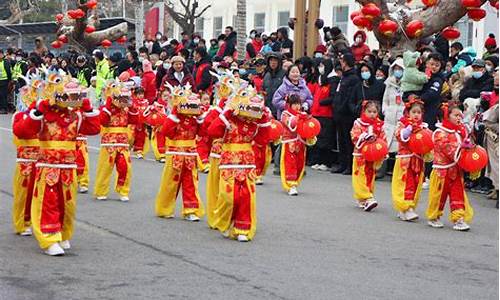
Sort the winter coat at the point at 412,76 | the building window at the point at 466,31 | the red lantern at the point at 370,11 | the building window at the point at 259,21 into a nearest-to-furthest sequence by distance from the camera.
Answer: the winter coat at the point at 412,76 < the red lantern at the point at 370,11 < the building window at the point at 466,31 < the building window at the point at 259,21

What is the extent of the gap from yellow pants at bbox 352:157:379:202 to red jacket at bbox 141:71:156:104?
830cm

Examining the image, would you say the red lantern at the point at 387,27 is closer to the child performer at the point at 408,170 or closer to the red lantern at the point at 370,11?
the red lantern at the point at 370,11

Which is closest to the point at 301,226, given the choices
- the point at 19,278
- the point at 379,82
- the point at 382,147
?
the point at 382,147

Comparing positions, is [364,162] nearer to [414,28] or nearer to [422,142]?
[422,142]

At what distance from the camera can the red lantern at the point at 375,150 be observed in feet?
39.6

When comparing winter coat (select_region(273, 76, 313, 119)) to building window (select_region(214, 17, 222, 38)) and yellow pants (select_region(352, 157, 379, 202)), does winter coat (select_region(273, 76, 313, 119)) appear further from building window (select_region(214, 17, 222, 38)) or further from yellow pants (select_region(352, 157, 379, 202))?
building window (select_region(214, 17, 222, 38))

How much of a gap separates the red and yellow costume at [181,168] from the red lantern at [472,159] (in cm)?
302

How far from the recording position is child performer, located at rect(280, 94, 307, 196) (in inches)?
545

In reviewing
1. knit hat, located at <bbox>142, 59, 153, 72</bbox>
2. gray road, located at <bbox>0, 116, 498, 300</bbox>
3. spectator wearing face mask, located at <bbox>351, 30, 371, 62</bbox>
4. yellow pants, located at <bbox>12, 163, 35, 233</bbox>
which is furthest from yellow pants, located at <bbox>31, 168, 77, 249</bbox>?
knit hat, located at <bbox>142, 59, 153, 72</bbox>

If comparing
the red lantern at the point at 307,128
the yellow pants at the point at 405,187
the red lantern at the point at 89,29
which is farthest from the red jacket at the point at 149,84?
the yellow pants at the point at 405,187

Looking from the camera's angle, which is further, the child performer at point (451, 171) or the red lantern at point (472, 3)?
the red lantern at point (472, 3)

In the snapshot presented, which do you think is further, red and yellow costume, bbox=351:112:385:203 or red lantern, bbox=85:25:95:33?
red lantern, bbox=85:25:95:33

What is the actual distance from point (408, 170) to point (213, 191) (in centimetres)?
247

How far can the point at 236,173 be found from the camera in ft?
32.2
